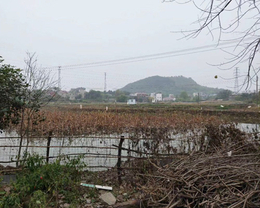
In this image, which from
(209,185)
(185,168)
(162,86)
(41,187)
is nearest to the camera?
(209,185)

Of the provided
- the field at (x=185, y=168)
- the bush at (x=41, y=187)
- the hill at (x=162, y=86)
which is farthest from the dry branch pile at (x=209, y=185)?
the hill at (x=162, y=86)

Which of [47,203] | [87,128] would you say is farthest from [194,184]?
[87,128]

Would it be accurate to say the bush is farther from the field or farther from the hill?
the hill

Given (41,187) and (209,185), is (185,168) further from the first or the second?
(41,187)

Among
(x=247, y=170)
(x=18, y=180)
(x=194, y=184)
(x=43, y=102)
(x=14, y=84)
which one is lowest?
(x=18, y=180)

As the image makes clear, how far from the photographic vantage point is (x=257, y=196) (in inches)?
107

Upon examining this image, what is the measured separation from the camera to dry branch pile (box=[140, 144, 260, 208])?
2.76m

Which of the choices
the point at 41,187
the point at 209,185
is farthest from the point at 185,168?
the point at 41,187

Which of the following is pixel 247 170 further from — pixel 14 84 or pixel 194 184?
pixel 14 84

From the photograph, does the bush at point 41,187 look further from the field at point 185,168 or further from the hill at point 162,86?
the hill at point 162,86

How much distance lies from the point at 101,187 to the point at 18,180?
140cm

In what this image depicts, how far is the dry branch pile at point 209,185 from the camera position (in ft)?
9.05

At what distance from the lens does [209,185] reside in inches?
117

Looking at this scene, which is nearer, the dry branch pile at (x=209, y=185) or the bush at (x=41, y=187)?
the dry branch pile at (x=209, y=185)
